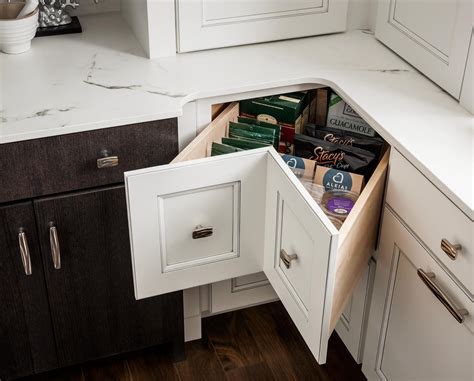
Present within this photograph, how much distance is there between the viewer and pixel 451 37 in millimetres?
1723

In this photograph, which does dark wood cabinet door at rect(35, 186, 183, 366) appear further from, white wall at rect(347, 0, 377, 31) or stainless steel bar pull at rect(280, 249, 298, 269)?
white wall at rect(347, 0, 377, 31)

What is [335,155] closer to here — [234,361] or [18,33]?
[234,361]

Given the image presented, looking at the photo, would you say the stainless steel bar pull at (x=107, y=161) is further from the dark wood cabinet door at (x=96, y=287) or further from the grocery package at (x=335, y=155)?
the grocery package at (x=335, y=155)

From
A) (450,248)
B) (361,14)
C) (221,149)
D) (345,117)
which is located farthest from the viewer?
(361,14)

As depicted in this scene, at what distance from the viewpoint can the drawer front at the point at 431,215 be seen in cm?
141

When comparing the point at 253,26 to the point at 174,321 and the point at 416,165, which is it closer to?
the point at 416,165

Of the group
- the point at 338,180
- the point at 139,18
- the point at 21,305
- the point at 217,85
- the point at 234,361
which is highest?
the point at 139,18

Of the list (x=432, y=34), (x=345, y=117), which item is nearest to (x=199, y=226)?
(x=345, y=117)

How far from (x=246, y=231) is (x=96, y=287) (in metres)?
0.42

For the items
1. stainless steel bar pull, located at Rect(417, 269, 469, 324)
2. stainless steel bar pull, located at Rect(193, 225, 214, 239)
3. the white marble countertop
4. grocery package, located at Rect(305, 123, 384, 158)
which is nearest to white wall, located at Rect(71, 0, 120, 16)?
the white marble countertop

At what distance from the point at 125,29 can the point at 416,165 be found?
3.06 feet

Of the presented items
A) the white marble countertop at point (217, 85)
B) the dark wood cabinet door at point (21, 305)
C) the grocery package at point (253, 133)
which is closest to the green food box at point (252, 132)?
the grocery package at point (253, 133)

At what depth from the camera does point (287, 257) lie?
1.60 metres

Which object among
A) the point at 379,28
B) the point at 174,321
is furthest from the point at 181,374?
the point at 379,28
